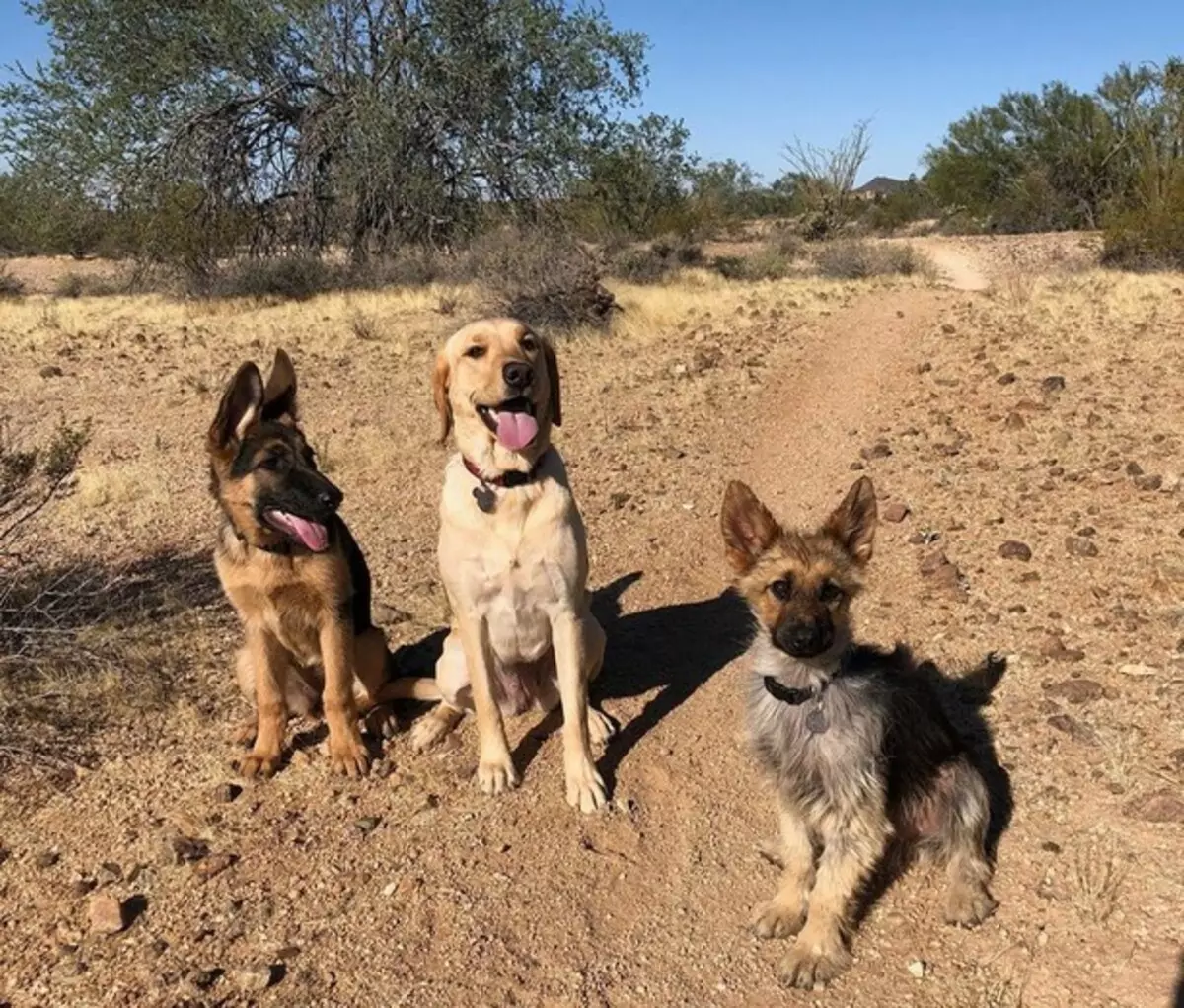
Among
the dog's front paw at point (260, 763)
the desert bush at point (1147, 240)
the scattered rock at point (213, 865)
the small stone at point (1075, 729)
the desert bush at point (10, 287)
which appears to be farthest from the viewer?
the desert bush at point (10, 287)

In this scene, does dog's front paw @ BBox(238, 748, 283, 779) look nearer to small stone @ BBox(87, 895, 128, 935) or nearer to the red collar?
small stone @ BBox(87, 895, 128, 935)

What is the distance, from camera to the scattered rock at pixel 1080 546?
5.81m

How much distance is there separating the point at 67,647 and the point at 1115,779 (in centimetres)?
477

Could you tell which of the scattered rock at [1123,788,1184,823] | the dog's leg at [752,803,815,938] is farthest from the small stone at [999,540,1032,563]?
the dog's leg at [752,803,815,938]

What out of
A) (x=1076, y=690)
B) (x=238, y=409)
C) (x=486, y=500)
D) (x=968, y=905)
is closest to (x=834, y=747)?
(x=968, y=905)

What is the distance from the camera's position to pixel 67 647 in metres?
4.91

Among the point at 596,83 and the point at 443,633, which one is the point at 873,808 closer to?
the point at 443,633

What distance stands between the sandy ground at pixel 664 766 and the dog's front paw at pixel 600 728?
11 cm

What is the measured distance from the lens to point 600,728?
4477 millimetres

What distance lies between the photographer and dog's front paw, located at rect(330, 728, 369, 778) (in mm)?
4250

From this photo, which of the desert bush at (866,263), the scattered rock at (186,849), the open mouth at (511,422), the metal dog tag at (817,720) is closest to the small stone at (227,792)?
the scattered rock at (186,849)

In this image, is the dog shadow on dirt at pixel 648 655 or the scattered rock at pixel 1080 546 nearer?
the dog shadow on dirt at pixel 648 655

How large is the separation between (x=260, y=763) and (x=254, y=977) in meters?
1.28

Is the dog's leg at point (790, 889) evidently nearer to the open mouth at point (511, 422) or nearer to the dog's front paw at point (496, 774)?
the dog's front paw at point (496, 774)
